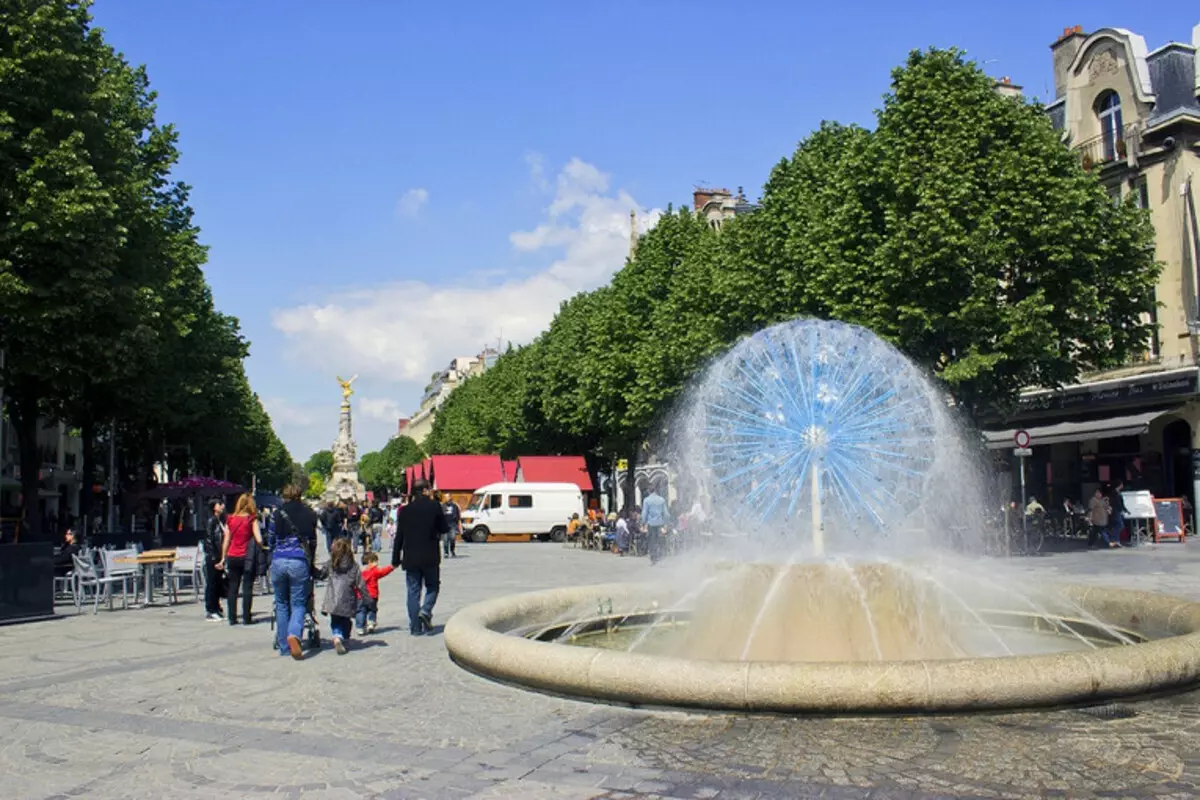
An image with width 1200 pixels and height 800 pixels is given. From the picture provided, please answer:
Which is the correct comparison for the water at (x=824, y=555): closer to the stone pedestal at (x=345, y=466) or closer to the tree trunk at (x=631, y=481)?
the tree trunk at (x=631, y=481)

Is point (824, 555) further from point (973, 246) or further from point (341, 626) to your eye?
point (973, 246)

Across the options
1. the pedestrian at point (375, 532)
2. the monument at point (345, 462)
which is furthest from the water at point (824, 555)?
the monument at point (345, 462)

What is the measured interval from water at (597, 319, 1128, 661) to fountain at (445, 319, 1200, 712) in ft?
0.07

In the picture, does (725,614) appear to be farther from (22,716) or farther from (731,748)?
(22,716)

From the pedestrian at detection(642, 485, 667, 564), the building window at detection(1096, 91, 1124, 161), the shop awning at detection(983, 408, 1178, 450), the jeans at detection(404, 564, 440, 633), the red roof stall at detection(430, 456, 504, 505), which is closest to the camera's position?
the jeans at detection(404, 564, 440, 633)

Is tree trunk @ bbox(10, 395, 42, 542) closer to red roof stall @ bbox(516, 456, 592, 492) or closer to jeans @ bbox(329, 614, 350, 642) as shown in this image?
jeans @ bbox(329, 614, 350, 642)

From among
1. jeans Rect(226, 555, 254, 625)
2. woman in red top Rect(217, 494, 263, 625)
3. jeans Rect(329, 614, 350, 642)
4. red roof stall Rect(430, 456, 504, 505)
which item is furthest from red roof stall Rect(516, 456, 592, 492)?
jeans Rect(329, 614, 350, 642)

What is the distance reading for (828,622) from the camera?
9391 millimetres

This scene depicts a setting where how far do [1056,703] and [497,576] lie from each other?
17.2 metres

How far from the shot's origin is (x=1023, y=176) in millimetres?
25094

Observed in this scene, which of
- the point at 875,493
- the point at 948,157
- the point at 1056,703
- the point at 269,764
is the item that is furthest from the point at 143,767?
the point at 948,157

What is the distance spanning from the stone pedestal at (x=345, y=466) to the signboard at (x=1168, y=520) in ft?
204

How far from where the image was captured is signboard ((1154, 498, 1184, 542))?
28672 mm

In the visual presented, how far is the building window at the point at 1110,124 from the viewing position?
3472cm
